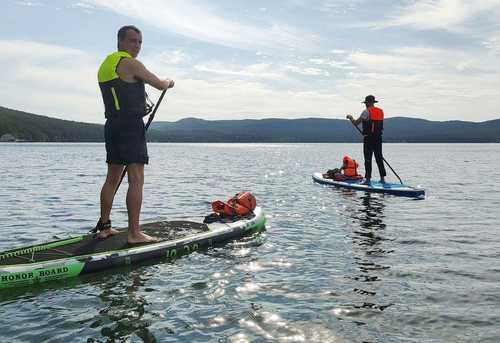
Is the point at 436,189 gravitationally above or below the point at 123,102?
below

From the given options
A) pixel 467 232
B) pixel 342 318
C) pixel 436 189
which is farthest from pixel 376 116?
pixel 342 318

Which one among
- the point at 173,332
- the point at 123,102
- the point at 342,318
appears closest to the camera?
the point at 173,332

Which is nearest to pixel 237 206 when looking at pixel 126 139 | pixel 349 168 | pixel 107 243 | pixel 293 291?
pixel 107 243

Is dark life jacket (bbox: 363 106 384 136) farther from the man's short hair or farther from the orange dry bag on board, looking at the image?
the man's short hair

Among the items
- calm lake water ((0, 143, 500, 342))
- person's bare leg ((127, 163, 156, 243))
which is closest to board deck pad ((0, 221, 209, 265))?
calm lake water ((0, 143, 500, 342))

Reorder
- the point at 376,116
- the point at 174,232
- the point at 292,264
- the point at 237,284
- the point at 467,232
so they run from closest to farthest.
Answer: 1. the point at 237,284
2. the point at 292,264
3. the point at 174,232
4. the point at 467,232
5. the point at 376,116

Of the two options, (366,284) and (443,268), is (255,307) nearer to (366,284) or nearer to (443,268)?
(366,284)

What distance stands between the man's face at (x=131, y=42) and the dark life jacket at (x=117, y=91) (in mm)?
137

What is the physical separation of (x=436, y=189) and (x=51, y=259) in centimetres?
2053

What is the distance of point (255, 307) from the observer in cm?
621

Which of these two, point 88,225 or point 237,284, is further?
point 88,225

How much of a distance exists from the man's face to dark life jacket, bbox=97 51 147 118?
137mm

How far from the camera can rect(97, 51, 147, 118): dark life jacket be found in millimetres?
7789

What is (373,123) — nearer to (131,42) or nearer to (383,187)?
(383,187)
